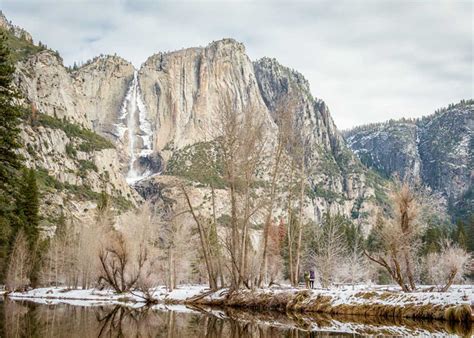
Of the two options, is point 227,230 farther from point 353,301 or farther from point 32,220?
point 32,220

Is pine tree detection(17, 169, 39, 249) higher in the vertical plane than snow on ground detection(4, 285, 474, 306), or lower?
higher

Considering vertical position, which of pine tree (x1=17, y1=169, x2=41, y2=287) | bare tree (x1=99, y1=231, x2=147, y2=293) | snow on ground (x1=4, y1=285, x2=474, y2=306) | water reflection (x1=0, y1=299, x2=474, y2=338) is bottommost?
water reflection (x1=0, y1=299, x2=474, y2=338)

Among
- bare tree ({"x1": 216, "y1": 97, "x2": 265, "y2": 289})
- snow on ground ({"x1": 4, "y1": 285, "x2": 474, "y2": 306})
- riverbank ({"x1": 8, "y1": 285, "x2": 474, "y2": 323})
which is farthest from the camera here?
bare tree ({"x1": 216, "y1": 97, "x2": 265, "y2": 289})

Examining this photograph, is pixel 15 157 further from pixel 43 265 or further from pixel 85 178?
pixel 85 178

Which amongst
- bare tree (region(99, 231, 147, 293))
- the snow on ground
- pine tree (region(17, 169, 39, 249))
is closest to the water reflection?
the snow on ground

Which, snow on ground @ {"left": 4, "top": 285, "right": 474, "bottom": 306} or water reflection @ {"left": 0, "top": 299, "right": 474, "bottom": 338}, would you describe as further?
snow on ground @ {"left": 4, "top": 285, "right": 474, "bottom": 306}

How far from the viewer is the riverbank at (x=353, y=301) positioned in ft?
87.1

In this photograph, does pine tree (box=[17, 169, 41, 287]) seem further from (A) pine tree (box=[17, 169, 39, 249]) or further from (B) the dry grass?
(B) the dry grass

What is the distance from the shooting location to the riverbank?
26.6 m

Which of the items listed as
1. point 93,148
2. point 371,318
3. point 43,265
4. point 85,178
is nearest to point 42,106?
point 93,148

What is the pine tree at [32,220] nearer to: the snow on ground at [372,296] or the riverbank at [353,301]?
the snow on ground at [372,296]

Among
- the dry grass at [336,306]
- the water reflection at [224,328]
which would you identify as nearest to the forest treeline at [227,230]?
the dry grass at [336,306]

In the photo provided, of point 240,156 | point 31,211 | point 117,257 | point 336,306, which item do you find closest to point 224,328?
point 336,306

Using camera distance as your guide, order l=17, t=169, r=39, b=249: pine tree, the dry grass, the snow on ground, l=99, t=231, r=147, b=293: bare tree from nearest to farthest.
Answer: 1. the dry grass
2. the snow on ground
3. l=99, t=231, r=147, b=293: bare tree
4. l=17, t=169, r=39, b=249: pine tree
